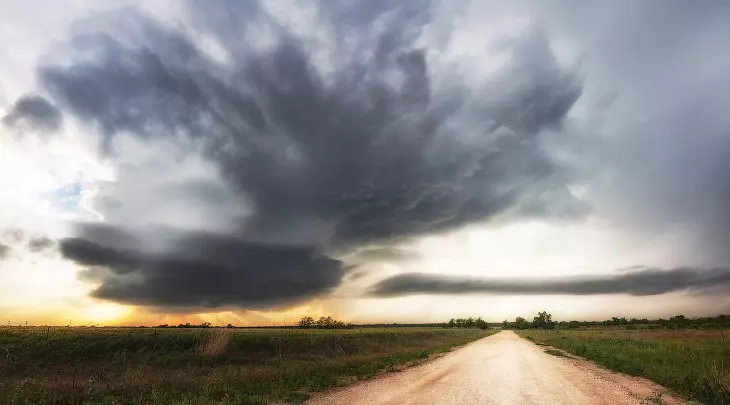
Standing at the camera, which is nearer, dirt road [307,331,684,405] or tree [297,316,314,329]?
dirt road [307,331,684,405]

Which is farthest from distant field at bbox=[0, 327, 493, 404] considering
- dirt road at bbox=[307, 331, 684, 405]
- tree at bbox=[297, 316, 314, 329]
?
tree at bbox=[297, 316, 314, 329]

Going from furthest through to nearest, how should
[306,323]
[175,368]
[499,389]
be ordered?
[306,323] < [175,368] < [499,389]

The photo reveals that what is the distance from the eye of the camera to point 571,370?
2209 cm

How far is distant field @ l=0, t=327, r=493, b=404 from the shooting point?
43.9 feet

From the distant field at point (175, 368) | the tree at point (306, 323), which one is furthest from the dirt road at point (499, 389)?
the tree at point (306, 323)

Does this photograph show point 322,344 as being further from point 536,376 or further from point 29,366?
point 536,376

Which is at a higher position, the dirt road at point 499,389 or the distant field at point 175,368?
the distant field at point 175,368

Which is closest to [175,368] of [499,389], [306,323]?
[499,389]

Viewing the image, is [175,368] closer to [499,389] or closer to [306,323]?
[499,389]

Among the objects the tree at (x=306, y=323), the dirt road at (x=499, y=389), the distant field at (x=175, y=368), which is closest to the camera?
the dirt road at (x=499, y=389)

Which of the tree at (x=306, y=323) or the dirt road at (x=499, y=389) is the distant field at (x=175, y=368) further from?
the tree at (x=306, y=323)

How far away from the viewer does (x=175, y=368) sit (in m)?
26.0

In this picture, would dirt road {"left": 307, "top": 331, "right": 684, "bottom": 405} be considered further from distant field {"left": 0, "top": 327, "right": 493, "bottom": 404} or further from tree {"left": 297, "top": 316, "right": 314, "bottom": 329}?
tree {"left": 297, "top": 316, "right": 314, "bottom": 329}

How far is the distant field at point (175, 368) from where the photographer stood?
1338 centimetres
